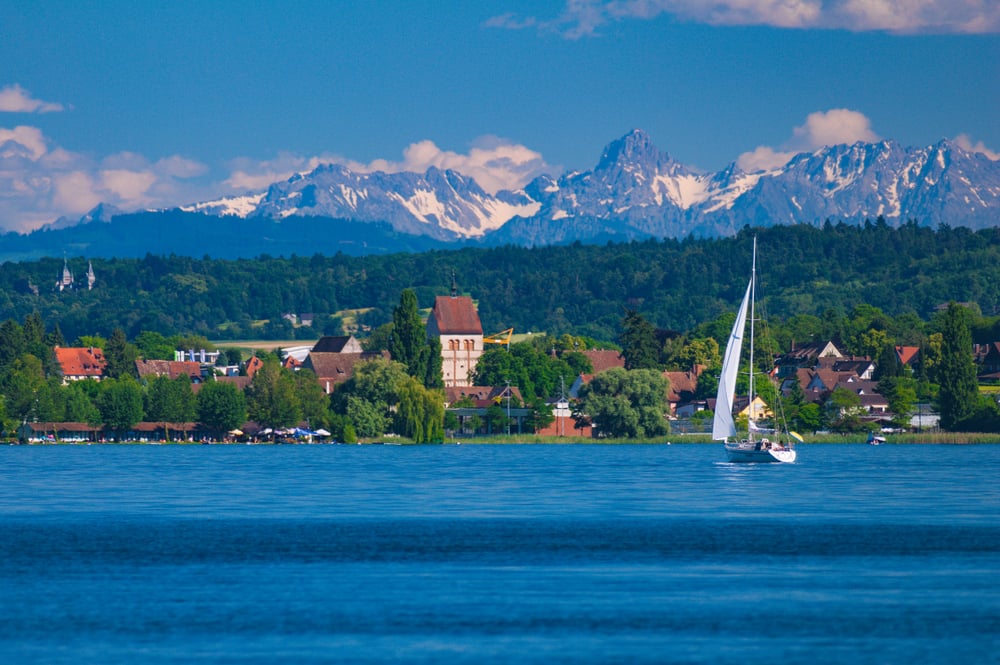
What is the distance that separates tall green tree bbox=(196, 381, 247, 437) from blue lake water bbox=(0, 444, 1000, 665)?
54624 millimetres

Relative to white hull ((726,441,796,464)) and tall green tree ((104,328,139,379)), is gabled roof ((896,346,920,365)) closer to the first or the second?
tall green tree ((104,328,139,379))

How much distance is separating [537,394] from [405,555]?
12196 cm

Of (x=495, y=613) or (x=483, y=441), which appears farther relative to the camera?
(x=483, y=441)

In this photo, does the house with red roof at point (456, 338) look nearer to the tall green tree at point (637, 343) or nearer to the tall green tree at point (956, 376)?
the tall green tree at point (637, 343)

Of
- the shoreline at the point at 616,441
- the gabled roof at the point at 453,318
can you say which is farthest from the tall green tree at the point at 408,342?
the gabled roof at the point at 453,318

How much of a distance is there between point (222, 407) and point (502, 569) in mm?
94808

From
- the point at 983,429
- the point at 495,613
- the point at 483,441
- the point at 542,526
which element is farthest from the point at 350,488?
the point at 983,429

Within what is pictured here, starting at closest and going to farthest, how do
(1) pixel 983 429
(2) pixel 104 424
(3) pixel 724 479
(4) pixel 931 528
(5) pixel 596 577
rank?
(5) pixel 596 577
(4) pixel 931 528
(3) pixel 724 479
(1) pixel 983 429
(2) pixel 104 424

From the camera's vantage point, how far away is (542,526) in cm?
5250

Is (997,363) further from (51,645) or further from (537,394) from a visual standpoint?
(51,645)

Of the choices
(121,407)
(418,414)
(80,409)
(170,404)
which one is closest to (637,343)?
(418,414)

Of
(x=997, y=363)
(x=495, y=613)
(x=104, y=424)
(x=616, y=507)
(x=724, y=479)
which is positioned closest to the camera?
(x=495, y=613)

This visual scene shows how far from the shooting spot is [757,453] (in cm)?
8844

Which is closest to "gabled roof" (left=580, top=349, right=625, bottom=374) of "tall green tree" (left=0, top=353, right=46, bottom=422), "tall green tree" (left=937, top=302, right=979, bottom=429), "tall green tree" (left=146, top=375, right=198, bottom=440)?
"tall green tree" (left=146, top=375, right=198, bottom=440)
